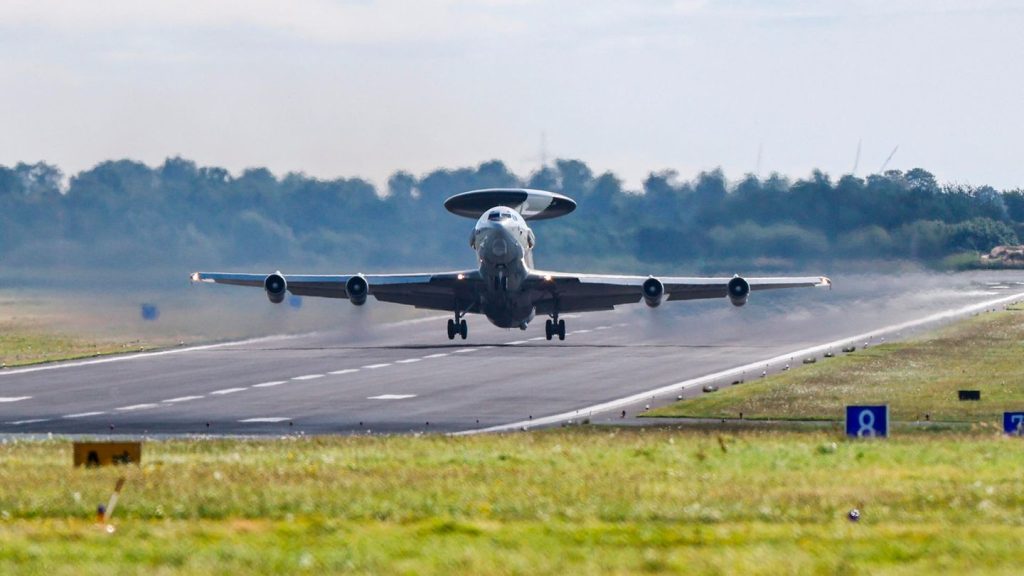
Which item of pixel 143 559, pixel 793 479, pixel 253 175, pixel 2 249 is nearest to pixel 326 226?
pixel 253 175

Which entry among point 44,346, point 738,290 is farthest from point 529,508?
point 44,346

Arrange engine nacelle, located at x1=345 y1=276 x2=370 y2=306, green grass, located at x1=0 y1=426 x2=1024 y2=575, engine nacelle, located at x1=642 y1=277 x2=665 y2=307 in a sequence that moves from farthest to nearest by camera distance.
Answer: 1. engine nacelle, located at x1=345 y1=276 x2=370 y2=306
2. engine nacelle, located at x1=642 y1=277 x2=665 y2=307
3. green grass, located at x1=0 y1=426 x2=1024 y2=575

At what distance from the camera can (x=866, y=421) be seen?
36000 millimetres

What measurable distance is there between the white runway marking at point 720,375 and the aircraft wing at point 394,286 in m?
13.9

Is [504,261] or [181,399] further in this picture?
[504,261]

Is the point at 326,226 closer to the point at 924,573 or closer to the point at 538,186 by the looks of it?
the point at 538,186

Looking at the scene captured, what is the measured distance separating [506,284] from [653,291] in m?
6.81

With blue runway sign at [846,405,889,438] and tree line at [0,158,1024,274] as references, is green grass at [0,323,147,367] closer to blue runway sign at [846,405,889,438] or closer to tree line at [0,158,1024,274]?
tree line at [0,158,1024,274]

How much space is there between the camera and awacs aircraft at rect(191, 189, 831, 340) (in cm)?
6944

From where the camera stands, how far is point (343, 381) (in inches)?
2297

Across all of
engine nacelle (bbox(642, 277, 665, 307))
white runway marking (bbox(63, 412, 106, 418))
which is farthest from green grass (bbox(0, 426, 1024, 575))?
engine nacelle (bbox(642, 277, 665, 307))

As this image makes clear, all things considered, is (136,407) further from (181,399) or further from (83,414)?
(181,399)

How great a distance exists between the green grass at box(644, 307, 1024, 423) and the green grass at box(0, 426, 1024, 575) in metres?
10.3

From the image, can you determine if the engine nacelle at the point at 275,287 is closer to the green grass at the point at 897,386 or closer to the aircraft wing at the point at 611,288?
the aircraft wing at the point at 611,288
